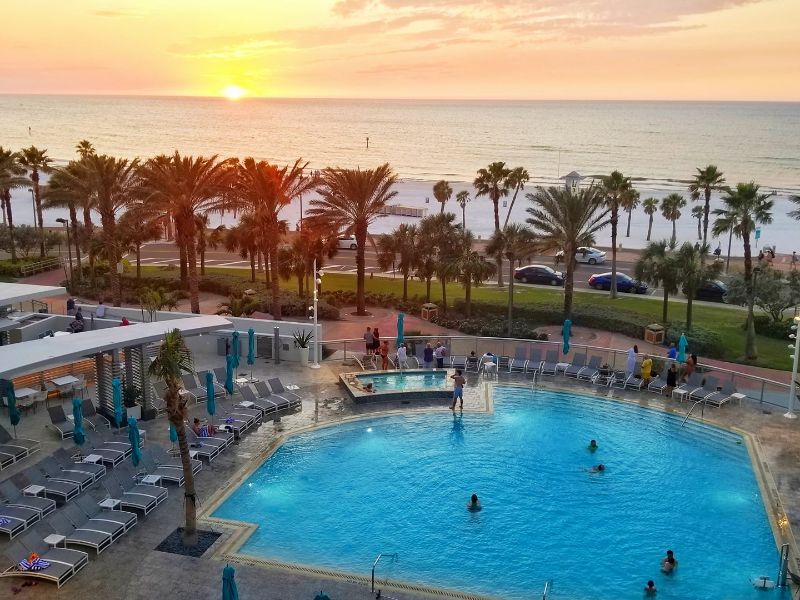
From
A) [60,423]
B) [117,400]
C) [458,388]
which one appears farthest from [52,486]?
[458,388]

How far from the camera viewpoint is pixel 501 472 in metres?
20.1

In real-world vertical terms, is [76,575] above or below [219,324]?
below

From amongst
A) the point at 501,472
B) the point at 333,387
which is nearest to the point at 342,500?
the point at 501,472

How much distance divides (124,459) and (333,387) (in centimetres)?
811

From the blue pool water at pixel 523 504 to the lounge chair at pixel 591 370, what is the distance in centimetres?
241

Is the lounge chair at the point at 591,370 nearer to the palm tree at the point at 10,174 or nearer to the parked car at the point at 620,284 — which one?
the parked car at the point at 620,284

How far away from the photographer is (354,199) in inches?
1422

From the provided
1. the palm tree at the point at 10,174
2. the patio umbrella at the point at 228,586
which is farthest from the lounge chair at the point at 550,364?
the palm tree at the point at 10,174

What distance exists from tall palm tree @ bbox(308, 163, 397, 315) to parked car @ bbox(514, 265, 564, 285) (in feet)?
45.1

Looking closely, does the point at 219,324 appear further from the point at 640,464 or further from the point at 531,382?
the point at 640,464

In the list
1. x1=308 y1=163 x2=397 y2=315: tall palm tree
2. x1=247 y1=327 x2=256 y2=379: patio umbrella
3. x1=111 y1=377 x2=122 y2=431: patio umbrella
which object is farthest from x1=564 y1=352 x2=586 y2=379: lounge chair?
x1=111 y1=377 x2=122 y2=431: patio umbrella

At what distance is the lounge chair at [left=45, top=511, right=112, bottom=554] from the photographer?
15.1 m

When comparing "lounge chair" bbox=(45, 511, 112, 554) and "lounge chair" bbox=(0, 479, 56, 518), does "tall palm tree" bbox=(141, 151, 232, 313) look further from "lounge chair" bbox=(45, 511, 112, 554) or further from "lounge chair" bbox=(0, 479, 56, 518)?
"lounge chair" bbox=(45, 511, 112, 554)

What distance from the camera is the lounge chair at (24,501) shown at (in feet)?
53.7
